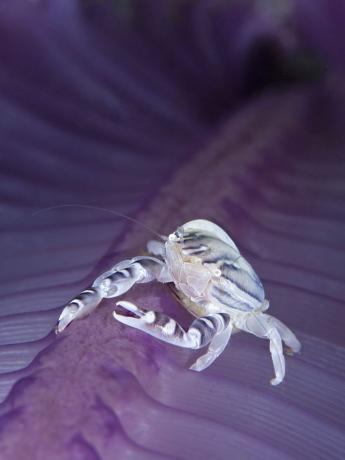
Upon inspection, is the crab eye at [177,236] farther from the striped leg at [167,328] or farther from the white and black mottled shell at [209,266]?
the striped leg at [167,328]

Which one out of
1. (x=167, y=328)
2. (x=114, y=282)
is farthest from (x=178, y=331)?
(x=114, y=282)

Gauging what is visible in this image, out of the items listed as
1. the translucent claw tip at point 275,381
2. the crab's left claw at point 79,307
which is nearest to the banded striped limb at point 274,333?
the translucent claw tip at point 275,381

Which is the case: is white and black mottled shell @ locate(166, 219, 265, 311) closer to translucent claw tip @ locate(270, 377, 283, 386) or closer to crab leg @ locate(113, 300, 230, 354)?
crab leg @ locate(113, 300, 230, 354)

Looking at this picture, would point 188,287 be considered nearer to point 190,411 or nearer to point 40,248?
point 40,248

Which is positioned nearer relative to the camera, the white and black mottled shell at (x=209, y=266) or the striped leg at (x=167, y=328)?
the striped leg at (x=167, y=328)

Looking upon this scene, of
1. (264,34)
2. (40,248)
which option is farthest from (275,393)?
(264,34)

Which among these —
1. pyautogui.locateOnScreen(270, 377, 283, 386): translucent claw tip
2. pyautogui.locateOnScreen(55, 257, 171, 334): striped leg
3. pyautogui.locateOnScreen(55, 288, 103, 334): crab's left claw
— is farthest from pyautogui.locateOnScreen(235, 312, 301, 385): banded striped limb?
pyautogui.locateOnScreen(55, 288, 103, 334): crab's left claw

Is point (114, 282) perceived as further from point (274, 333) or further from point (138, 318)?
point (274, 333)

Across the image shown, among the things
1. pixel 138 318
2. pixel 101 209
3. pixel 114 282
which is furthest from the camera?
pixel 101 209
